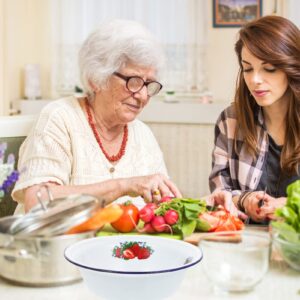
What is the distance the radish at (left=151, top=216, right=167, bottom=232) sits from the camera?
1447 millimetres

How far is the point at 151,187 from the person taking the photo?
1743mm

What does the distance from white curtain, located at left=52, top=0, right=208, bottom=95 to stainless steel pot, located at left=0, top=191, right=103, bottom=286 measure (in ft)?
8.94

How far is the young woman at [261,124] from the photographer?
1877 millimetres

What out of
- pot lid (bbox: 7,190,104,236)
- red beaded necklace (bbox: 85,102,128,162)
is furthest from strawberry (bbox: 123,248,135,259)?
red beaded necklace (bbox: 85,102,128,162)

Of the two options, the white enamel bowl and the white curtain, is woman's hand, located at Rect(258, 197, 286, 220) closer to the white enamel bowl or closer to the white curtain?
the white enamel bowl

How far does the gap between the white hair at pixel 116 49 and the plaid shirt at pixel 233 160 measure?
13.9 inches

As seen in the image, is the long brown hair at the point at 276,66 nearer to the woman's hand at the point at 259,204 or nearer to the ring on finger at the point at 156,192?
the woman's hand at the point at 259,204

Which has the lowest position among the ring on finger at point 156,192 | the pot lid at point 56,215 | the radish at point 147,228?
the radish at point 147,228

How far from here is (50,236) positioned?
1026 millimetres

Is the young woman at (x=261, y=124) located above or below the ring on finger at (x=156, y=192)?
above

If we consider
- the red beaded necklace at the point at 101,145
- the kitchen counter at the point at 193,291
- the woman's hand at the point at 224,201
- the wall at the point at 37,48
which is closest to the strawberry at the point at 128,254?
the kitchen counter at the point at 193,291

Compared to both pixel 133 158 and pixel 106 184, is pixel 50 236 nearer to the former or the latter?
pixel 106 184

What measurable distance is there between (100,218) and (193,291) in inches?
9.7

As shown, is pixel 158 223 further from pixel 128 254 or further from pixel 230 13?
pixel 230 13
